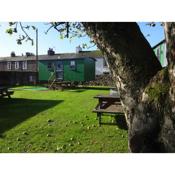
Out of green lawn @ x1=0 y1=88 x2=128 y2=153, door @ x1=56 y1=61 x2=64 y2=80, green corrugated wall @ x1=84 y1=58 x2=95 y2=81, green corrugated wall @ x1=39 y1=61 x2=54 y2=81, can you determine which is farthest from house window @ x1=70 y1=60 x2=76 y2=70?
green lawn @ x1=0 y1=88 x2=128 y2=153

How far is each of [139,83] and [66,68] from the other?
93.3 feet

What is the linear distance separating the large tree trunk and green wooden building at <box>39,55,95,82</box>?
88.6ft

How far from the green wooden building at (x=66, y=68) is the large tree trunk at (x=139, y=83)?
27.0 metres

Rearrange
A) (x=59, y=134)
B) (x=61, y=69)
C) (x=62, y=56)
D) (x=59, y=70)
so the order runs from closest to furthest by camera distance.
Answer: (x=59, y=134) → (x=61, y=69) → (x=59, y=70) → (x=62, y=56)

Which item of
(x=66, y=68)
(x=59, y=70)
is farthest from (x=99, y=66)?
(x=59, y=70)

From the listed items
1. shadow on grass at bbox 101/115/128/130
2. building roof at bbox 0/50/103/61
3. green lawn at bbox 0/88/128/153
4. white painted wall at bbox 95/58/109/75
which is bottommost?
green lawn at bbox 0/88/128/153

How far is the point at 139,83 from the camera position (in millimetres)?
2572

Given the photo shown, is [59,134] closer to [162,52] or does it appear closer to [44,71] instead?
[162,52]

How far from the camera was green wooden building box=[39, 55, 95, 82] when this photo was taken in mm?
30281

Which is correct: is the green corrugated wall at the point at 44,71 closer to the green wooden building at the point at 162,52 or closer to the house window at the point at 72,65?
the house window at the point at 72,65

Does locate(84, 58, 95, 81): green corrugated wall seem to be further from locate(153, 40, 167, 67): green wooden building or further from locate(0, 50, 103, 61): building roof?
locate(153, 40, 167, 67): green wooden building
